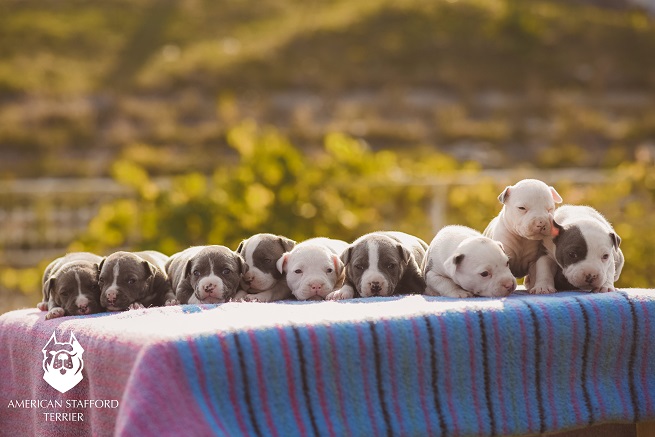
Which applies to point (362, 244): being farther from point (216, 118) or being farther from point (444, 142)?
point (216, 118)

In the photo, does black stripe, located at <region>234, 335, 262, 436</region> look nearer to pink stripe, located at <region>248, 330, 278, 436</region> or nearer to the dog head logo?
pink stripe, located at <region>248, 330, 278, 436</region>

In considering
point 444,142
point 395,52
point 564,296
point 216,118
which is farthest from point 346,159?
point 395,52

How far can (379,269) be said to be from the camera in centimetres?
355

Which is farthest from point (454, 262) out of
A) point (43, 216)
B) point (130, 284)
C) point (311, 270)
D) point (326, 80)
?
point (326, 80)

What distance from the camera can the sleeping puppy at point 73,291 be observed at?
346 cm

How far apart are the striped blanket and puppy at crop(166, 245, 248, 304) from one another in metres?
0.24

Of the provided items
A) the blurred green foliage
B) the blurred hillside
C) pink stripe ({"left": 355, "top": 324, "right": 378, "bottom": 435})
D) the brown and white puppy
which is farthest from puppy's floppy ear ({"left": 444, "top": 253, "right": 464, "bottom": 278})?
the blurred hillside

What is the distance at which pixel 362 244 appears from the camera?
11.9ft

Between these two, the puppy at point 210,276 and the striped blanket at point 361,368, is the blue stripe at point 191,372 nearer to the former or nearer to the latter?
the striped blanket at point 361,368

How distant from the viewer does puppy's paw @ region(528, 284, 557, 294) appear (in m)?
3.32

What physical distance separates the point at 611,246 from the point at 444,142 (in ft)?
43.7

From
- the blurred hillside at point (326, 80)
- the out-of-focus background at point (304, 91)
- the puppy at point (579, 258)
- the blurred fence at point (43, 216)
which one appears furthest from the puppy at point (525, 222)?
the blurred hillside at point (326, 80)

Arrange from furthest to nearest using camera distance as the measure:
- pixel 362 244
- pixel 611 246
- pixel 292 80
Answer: pixel 292 80, pixel 362 244, pixel 611 246

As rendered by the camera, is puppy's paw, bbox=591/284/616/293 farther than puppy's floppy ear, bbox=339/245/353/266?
No
